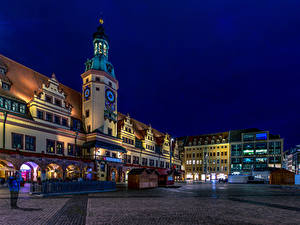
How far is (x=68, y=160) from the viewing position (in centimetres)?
3509

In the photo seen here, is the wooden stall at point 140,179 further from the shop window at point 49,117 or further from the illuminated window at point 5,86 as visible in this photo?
the illuminated window at point 5,86

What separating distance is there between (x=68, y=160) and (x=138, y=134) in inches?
1114

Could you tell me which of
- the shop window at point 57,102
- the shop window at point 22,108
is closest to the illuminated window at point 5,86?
the shop window at point 22,108

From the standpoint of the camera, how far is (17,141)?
30.9 m

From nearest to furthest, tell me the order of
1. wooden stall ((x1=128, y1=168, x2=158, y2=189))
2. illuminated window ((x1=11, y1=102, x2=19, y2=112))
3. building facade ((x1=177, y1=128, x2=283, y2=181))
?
wooden stall ((x1=128, y1=168, x2=158, y2=189))
illuminated window ((x1=11, y1=102, x2=19, y2=112))
building facade ((x1=177, y1=128, x2=283, y2=181))

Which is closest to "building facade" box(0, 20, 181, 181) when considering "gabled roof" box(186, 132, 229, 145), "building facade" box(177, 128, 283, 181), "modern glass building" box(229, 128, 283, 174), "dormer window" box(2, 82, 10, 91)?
"dormer window" box(2, 82, 10, 91)

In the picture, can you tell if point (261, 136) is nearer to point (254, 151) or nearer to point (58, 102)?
point (254, 151)

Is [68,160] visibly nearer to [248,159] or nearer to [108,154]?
[108,154]

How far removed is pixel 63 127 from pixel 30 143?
6410 mm

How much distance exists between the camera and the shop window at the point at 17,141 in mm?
30483

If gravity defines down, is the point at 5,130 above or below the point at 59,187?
above

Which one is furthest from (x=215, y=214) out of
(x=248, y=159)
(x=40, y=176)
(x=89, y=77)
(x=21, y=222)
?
(x=248, y=159)

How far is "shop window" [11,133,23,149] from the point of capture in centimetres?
3048

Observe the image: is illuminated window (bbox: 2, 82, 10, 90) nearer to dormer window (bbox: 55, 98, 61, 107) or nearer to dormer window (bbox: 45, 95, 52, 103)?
dormer window (bbox: 45, 95, 52, 103)
